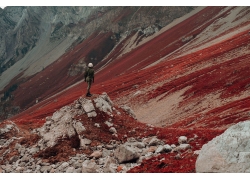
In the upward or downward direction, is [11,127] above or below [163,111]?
above

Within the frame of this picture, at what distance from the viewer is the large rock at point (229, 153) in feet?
45.5

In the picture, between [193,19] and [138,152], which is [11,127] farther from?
[193,19]

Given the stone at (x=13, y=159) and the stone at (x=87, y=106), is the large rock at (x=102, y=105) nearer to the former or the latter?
the stone at (x=87, y=106)

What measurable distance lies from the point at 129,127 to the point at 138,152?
5128 mm

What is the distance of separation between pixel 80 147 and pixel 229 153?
12.5m

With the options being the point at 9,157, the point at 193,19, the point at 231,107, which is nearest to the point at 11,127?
the point at 9,157

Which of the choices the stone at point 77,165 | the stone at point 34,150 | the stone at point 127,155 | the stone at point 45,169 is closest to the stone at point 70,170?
the stone at point 77,165

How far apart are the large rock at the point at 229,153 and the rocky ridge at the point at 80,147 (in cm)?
406

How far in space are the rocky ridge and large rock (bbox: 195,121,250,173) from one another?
160 inches

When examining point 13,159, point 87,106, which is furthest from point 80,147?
point 13,159

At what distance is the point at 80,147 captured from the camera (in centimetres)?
2253

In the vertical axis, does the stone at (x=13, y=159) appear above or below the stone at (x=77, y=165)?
above

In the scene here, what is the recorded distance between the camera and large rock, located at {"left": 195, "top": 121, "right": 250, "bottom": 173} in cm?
1387

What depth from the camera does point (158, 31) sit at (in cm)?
19750
